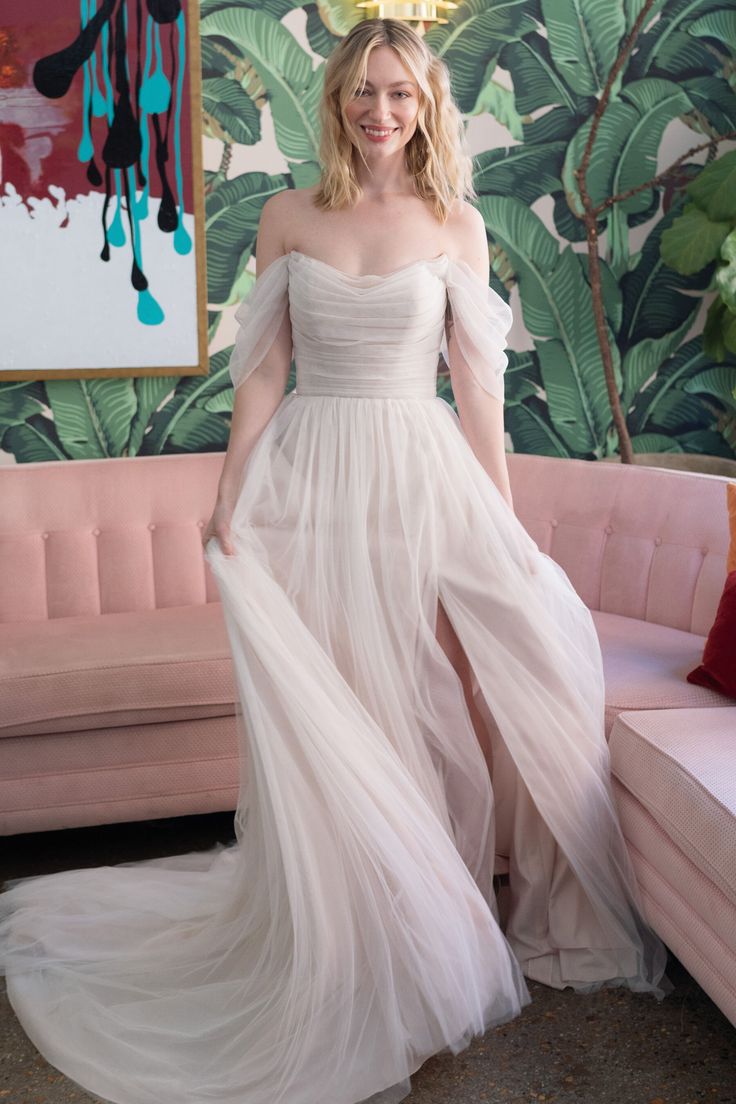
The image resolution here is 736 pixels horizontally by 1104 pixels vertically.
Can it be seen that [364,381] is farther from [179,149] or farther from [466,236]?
[179,149]

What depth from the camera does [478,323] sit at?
7.84 ft

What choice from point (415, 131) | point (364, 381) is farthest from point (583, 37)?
point (364, 381)

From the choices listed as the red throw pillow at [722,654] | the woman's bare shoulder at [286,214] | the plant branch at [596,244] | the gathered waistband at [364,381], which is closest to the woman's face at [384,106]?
the woman's bare shoulder at [286,214]

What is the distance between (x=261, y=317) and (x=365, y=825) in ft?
3.32

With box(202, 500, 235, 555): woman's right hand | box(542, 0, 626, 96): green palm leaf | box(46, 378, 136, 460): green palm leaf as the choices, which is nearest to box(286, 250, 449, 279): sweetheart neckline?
box(202, 500, 235, 555): woman's right hand

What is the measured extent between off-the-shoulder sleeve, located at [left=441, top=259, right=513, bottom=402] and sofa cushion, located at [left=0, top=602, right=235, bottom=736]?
958 mm

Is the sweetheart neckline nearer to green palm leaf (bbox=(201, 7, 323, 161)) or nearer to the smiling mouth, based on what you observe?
the smiling mouth

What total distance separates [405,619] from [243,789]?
1.50ft

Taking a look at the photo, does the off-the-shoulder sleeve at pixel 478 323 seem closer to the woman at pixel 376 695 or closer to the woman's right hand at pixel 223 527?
the woman at pixel 376 695

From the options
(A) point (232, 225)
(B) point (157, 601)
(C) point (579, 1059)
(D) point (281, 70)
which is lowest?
(C) point (579, 1059)

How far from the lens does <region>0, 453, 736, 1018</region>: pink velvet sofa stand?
7.51ft

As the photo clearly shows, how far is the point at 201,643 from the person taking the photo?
2.98 metres

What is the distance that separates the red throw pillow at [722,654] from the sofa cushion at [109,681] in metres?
1.09

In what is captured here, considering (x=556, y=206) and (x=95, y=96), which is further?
(x=556, y=206)
